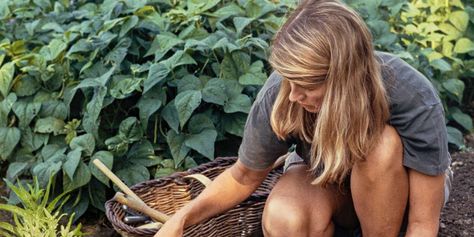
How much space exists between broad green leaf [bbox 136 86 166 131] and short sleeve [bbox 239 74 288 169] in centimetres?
102

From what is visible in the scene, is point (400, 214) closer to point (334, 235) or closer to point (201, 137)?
point (334, 235)

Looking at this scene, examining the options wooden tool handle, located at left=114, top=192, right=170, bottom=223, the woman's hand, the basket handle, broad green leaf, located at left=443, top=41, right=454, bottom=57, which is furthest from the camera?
broad green leaf, located at left=443, top=41, right=454, bottom=57

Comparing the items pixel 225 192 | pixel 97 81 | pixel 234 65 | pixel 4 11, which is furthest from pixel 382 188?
pixel 4 11

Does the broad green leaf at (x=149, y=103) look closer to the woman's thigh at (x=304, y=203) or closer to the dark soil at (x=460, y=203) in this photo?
the woman's thigh at (x=304, y=203)

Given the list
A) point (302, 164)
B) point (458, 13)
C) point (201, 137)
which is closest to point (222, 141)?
point (201, 137)

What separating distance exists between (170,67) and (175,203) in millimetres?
690

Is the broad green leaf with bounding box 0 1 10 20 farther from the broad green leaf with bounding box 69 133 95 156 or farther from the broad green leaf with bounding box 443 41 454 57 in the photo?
the broad green leaf with bounding box 443 41 454 57

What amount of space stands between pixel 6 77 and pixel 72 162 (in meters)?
0.64

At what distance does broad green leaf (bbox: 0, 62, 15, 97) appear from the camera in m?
3.92

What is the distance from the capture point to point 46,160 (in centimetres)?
380

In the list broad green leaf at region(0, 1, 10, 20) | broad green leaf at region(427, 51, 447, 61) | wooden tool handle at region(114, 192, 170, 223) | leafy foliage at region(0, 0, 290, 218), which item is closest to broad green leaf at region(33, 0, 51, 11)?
broad green leaf at region(0, 1, 10, 20)

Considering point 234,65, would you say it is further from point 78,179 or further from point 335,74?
point 335,74

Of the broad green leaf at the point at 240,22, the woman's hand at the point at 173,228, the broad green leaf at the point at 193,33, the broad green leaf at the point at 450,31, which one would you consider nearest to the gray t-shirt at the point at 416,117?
the woman's hand at the point at 173,228

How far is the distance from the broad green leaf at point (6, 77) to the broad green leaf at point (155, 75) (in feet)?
2.38
